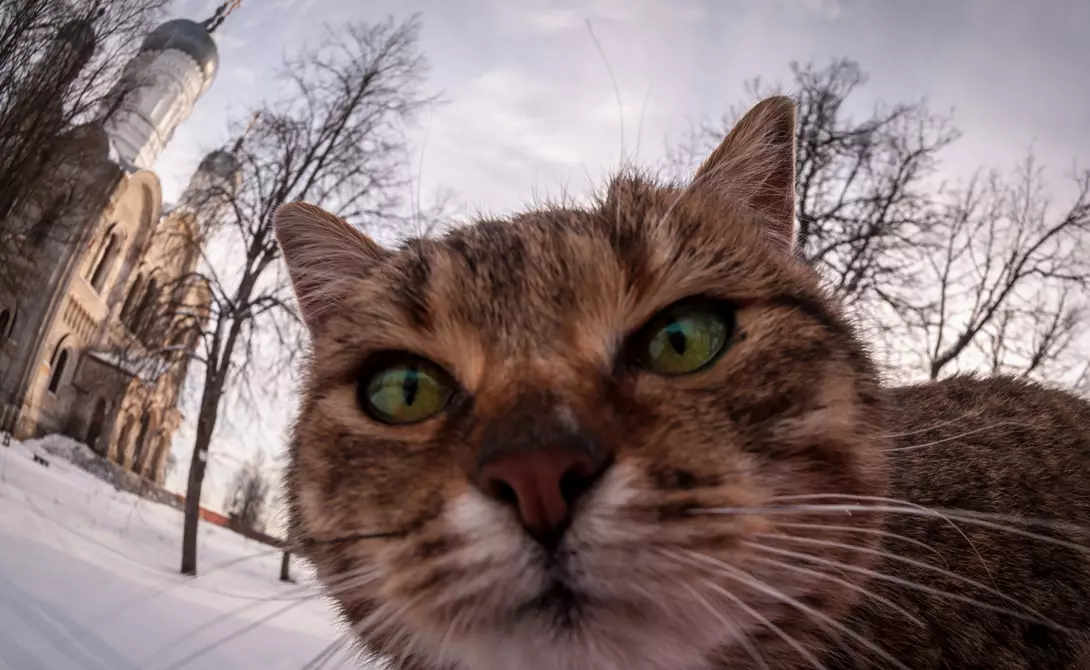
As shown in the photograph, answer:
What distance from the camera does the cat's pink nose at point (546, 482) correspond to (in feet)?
2.07

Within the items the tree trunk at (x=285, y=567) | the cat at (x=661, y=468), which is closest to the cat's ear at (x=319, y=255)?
the cat at (x=661, y=468)

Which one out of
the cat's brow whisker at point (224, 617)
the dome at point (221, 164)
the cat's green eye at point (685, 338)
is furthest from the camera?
the dome at point (221, 164)

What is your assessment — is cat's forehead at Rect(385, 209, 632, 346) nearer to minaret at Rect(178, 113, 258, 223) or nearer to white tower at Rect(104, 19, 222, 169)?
white tower at Rect(104, 19, 222, 169)

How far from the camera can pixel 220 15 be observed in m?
1.84

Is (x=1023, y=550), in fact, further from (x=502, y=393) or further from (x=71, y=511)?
(x=71, y=511)

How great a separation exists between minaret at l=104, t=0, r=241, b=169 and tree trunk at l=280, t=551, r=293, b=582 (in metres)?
1.14

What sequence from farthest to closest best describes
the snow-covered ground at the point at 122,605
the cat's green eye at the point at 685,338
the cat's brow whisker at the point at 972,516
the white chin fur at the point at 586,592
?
the snow-covered ground at the point at 122,605
the cat's green eye at the point at 685,338
the cat's brow whisker at the point at 972,516
the white chin fur at the point at 586,592

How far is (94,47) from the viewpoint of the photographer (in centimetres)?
157

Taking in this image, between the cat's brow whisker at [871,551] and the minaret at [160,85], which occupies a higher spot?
the minaret at [160,85]

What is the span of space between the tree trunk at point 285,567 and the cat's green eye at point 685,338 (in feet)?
2.69

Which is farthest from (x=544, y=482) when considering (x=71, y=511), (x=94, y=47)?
(x=71, y=511)

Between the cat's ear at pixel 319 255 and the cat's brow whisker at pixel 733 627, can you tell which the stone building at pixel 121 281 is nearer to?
the cat's ear at pixel 319 255

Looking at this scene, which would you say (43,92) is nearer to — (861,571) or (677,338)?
(677,338)

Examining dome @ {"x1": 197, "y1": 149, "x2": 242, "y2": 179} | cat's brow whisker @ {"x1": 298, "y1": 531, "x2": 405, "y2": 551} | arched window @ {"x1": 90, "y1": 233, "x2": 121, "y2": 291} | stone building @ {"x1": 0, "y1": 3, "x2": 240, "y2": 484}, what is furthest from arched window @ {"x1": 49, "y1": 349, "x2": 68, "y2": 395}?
cat's brow whisker @ {"x1": 298, "y1": 531, "x2": 405, "y2": 551}
